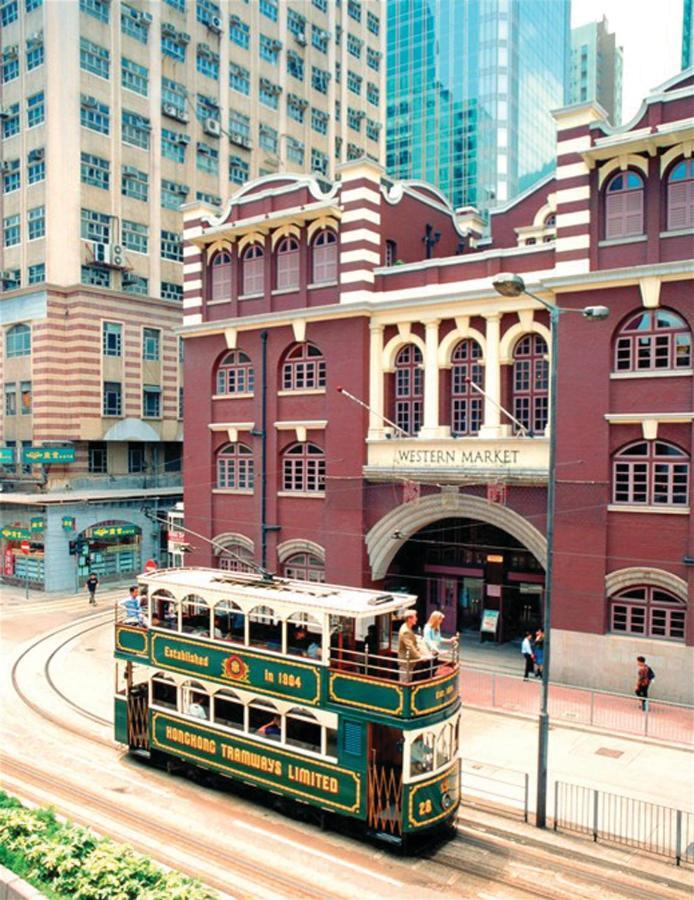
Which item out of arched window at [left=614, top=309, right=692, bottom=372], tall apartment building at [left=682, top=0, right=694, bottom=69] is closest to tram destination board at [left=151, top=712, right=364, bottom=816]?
arched window at [left=614, top=309, right=692, bottom=372]

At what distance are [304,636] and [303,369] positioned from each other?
54.9 ft

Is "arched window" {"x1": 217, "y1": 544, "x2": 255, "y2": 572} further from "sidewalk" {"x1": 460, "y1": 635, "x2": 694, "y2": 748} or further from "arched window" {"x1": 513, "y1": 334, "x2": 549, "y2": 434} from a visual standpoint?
"arched window" {"x1": 513, "y1": 334, "x2": 549, "y2": 434}

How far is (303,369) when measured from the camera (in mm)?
31453

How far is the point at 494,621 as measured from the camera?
29.6 meters

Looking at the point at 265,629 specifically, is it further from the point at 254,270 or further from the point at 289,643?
the point at 254,270

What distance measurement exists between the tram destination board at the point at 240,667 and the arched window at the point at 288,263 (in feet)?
58.3

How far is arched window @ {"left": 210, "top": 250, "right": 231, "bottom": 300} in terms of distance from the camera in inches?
1330

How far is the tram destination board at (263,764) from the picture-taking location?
48.1 feet

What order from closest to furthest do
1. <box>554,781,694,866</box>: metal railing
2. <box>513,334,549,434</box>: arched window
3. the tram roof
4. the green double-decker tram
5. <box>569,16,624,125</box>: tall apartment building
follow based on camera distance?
the green double-decker tram, <box>554,781,694,866</box>: metal railing, the tram roof, <box>513,334,549,434</box>: arched window, <box>569,16,624,125</box>: tall apartment building

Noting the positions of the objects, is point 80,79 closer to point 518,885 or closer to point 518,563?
point 518,563

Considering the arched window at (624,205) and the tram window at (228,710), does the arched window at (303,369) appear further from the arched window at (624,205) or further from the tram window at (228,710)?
the tram window at (228,710)

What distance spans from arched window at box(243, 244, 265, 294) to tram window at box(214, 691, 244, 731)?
64.0ft

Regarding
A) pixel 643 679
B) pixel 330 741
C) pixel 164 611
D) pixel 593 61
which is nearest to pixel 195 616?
pixel 164 611

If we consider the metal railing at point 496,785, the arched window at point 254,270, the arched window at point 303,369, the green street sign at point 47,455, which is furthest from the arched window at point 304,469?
the green street sign at point 47,455
